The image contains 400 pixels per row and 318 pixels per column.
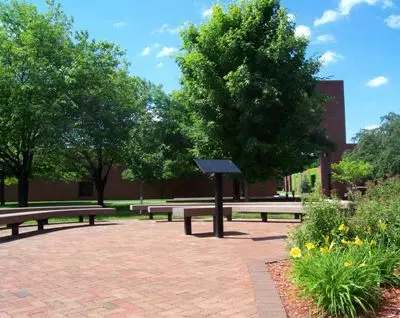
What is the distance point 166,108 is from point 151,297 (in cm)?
2503

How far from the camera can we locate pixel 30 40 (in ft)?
73.4

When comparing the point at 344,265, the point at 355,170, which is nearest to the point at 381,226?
the point at 344,265

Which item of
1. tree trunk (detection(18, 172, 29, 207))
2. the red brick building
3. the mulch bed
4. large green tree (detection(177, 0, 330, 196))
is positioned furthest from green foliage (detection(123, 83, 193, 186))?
the mulch bed

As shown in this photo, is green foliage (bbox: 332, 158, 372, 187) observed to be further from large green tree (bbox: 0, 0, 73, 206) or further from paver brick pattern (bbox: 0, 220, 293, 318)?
paver brick pattern (bbox: 0, 220, 293, 318)

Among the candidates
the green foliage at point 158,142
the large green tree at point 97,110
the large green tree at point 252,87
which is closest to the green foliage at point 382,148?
the green foliage at point 158,142

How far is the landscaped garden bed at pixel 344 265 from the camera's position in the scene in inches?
164

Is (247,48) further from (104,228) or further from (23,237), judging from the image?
(23,237)

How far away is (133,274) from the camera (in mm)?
6477

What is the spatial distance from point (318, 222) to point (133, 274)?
8.74 feet

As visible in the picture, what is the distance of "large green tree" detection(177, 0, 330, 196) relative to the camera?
1750 centimetres

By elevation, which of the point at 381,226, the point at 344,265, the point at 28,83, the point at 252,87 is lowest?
the point at 344,265

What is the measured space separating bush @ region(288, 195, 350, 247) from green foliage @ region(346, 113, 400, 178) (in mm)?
28790

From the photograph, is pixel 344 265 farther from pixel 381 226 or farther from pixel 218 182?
pixel 218 182

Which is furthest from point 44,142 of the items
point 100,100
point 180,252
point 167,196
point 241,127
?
point 167,196
